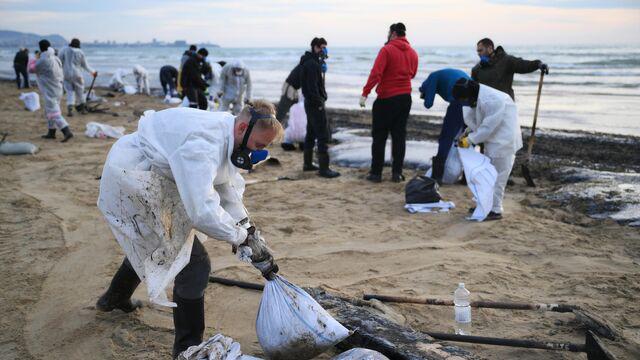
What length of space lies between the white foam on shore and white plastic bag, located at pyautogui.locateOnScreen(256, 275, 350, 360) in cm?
572

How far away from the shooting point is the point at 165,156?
2.62m

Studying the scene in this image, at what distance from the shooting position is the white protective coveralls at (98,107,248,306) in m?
2.48

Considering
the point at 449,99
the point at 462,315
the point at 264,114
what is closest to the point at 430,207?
the point at 449,99

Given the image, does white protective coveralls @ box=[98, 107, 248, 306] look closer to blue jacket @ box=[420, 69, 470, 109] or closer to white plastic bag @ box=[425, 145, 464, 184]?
blue jacket @ box=[420, 69, 470, 109]

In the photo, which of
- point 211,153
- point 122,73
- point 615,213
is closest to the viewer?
point 211,153

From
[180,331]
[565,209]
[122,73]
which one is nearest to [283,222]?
[180,331]

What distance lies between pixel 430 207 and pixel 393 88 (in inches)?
70.4

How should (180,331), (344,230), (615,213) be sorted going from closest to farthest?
(180,331) < (344,230) < (615,213)

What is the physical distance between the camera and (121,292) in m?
3.53

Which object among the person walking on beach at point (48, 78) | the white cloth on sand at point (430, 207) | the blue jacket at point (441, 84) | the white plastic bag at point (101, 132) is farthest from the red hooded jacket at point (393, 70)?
the person walking on beach at point (48, 78)

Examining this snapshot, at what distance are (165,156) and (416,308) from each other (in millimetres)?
2093

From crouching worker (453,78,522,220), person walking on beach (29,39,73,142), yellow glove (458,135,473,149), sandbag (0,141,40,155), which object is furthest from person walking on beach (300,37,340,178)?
person walking on beach (29,39,73,142)

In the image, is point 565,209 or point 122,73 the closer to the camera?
point 565,209

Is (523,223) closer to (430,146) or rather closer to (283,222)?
(283,222)
